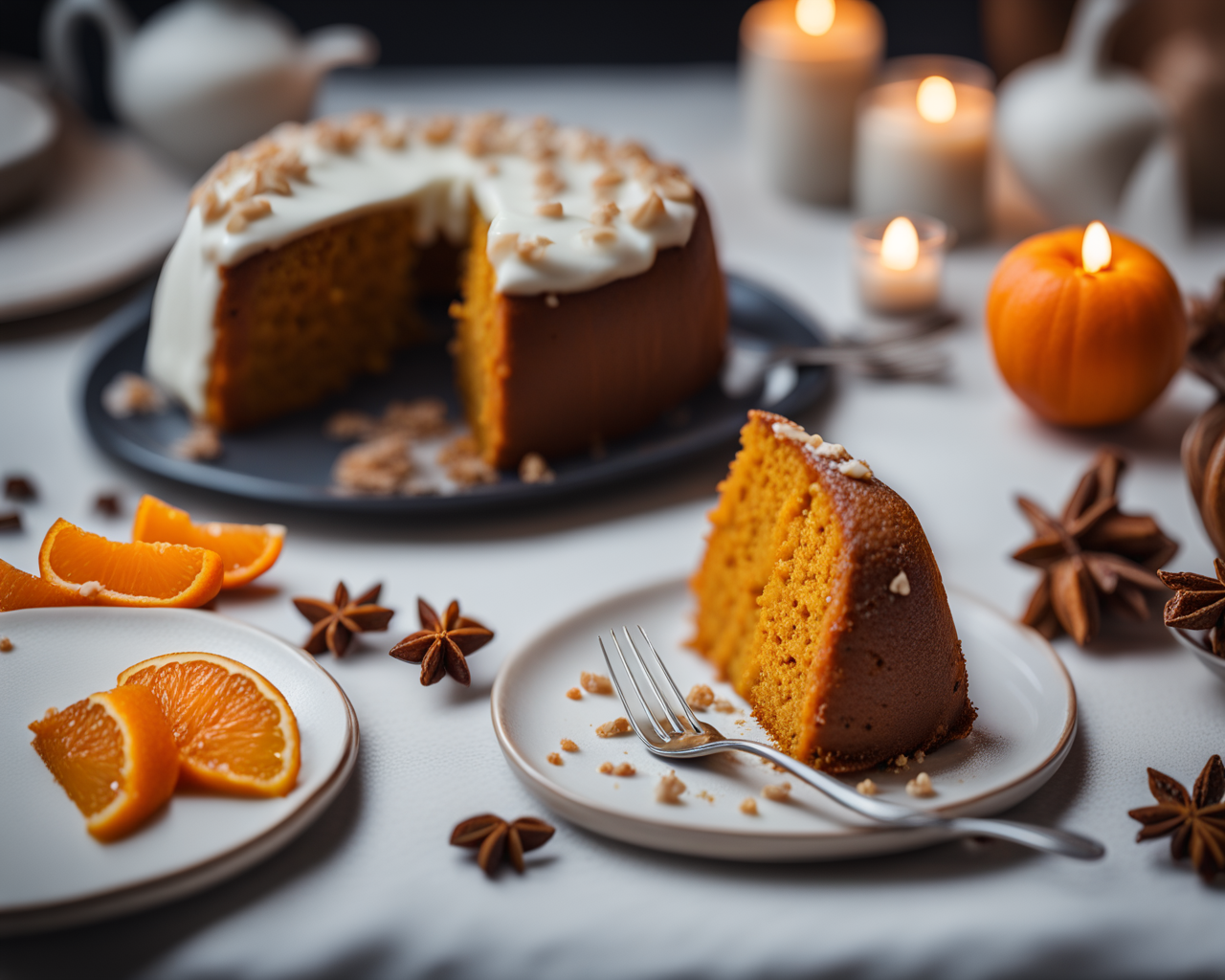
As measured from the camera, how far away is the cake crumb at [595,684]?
1.30 metres

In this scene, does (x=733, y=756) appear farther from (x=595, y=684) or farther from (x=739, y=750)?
(x=595, y=684)

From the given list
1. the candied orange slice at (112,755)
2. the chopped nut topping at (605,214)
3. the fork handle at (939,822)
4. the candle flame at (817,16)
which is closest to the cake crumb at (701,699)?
the fork handle at (939,822)

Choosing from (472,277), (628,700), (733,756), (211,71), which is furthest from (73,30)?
(733,756)

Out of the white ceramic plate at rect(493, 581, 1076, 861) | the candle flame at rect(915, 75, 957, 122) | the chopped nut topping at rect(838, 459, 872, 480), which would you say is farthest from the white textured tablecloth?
the candle flame at rect(915, 75, 957, 122)

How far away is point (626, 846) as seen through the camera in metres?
1.14

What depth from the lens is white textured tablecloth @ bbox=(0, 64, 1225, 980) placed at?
3.41 feet

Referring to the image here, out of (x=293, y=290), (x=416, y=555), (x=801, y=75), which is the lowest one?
(x=416, y=555)

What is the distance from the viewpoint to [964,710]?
1.24 metres

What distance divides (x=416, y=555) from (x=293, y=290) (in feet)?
1.73

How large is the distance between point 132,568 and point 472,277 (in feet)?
2.43

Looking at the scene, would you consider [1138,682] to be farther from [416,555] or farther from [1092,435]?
[416,555]

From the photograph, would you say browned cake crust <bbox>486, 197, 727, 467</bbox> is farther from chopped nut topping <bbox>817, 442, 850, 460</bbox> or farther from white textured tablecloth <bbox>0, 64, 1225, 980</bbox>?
chopped nut topping <bbox>817, 442, 850, 460</bbox>

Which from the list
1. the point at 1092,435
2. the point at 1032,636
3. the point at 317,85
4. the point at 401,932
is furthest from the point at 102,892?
the point at 317,85

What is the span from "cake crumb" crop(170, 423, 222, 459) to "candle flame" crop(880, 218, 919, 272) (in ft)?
3.87
